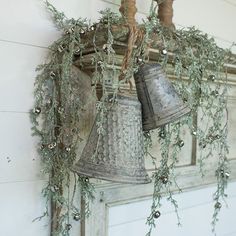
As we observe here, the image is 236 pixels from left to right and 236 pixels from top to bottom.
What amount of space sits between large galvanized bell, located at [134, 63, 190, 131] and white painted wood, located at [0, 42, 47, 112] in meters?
0.27

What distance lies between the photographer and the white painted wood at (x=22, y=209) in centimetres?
88

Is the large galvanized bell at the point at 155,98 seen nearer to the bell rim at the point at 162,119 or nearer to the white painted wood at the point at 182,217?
the bell rim at the point at 162,119

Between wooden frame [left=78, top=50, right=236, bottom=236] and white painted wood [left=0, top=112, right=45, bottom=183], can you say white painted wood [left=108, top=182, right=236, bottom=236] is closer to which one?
wooden frame [left=78, top=50, right=236, bottom=236]

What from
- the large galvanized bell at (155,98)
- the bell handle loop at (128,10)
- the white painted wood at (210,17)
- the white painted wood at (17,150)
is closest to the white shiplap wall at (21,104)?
the white painted wood at (17,150)

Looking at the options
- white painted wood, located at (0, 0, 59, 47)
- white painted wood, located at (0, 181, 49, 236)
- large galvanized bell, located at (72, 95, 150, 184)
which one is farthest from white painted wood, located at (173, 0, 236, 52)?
white painted wood, located at (0, 181, 49, 236)

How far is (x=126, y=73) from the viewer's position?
30.7 inches

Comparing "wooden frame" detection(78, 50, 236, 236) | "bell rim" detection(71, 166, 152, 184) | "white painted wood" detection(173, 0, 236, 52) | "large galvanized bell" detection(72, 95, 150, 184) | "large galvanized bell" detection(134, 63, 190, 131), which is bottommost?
"wooden frame" detection(78, 50, 236, 236)

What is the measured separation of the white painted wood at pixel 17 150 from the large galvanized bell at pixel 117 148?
19 cm

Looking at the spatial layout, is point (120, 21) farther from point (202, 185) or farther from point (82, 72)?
point (202, 185)

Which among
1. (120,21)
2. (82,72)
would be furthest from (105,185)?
(120,21)

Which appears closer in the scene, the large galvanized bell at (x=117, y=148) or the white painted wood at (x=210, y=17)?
the large galvanized bell at (x=117, y=148)

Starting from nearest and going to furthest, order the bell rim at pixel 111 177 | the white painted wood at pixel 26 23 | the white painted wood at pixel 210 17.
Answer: the bell rim at pixel 111 177
the white painted wood at pixel 26 23
the white painted wood at pixel 210 17

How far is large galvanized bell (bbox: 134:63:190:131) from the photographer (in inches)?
32.7

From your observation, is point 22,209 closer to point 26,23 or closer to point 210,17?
point 26,23
